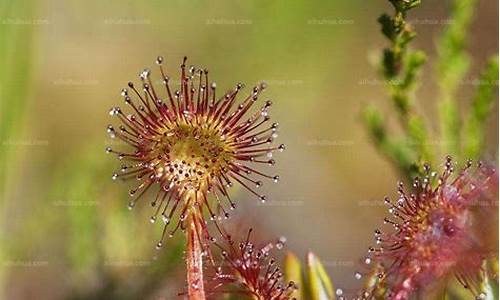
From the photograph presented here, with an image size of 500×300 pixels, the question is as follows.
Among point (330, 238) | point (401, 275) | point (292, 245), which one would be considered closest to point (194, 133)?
point (401, 275)

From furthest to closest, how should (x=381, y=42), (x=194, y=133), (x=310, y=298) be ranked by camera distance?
(x=381, y=42)
(x=310, y=298)
(x=194, y=133)

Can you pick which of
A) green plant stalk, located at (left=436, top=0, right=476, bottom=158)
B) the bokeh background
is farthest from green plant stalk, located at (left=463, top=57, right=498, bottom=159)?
the bokeh background

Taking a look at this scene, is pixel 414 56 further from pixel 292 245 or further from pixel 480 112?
pixel 292 245
